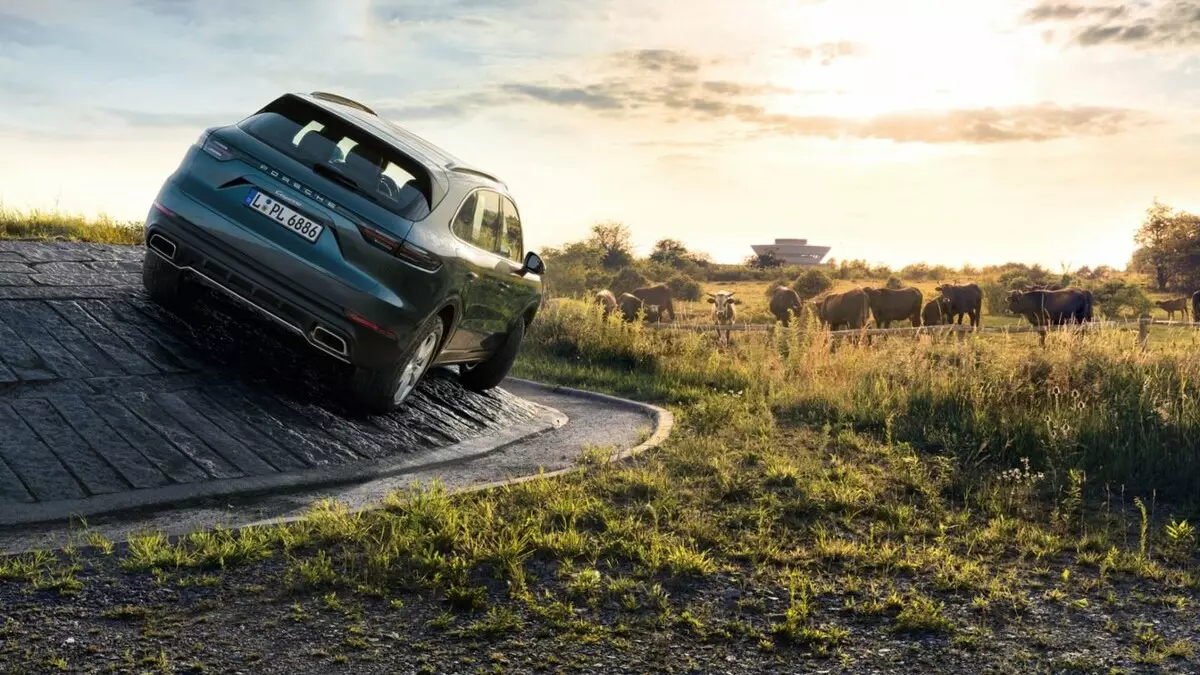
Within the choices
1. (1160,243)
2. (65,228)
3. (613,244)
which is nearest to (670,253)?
(613,244)

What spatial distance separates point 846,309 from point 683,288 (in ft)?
79.6

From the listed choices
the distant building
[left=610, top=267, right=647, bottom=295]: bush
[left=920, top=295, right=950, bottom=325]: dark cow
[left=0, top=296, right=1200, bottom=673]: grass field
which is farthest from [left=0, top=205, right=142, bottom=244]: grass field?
the distant building

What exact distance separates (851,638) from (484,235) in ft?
17.8

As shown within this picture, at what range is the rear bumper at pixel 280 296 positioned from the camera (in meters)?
8.48

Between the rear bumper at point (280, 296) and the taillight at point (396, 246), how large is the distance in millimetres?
382

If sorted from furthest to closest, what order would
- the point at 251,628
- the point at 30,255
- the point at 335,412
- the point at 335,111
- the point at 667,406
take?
the point at 667,406, the point at 30,255, the point at 335,412, the point at 335,111, the point at 251,628

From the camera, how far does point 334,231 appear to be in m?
8.44

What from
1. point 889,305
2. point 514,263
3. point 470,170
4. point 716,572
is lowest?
point 716,572

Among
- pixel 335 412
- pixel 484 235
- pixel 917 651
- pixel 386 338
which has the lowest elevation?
pixel 917 651

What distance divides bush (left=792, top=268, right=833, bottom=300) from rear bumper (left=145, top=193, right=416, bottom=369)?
5128 centimetres

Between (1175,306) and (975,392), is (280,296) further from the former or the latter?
(1175,306)

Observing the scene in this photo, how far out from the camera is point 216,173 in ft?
28.8

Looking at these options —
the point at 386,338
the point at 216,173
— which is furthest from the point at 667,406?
the point at 216,173

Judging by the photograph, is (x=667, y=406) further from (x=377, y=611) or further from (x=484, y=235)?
(x=377, y=611)
